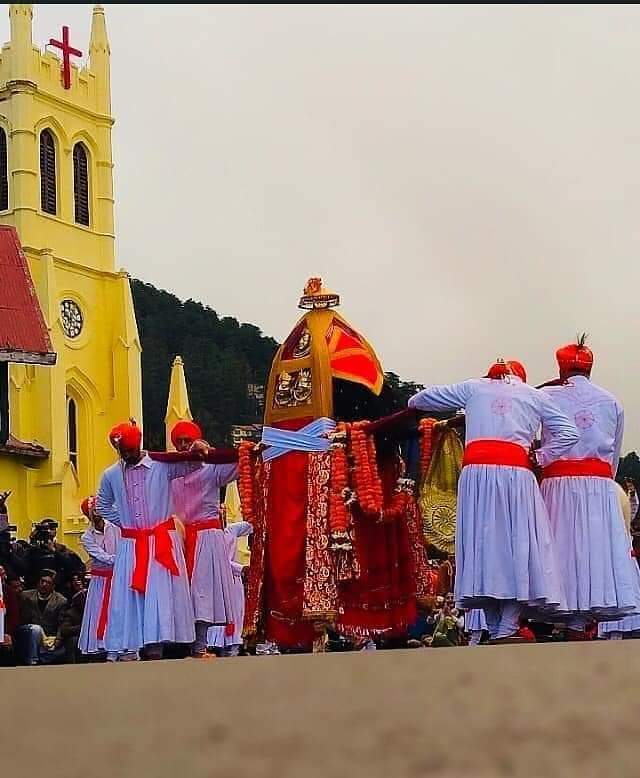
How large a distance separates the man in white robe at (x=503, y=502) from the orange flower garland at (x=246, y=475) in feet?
5.36

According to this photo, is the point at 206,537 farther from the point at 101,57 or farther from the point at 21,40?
the point at 101,57

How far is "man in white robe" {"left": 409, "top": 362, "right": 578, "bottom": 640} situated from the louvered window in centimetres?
3755

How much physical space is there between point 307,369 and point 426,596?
174 cm

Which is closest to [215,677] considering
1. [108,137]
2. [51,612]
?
[51,612]

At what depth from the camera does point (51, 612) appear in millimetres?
12047

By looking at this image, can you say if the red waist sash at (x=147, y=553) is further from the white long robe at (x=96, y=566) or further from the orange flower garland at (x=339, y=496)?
the white long robe at (x=96, y=566)

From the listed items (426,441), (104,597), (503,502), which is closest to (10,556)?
(104,597)

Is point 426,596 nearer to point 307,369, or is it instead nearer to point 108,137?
point 307,369

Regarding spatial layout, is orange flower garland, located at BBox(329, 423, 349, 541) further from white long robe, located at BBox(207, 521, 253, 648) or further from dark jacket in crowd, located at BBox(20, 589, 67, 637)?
dark jacket in crowd, located at BBox(20, 589, 67, 637)

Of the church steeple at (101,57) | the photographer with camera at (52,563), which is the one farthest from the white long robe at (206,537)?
the church steeple at (101,57)

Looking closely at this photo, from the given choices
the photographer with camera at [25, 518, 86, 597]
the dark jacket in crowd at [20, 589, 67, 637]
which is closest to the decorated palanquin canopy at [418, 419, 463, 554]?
the dark jacket in crowd at [20, 589, 67, 637]

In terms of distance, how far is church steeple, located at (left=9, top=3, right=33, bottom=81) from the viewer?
41.6 m

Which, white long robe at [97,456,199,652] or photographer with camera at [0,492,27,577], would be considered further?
photographer with camera at [0,492,27,577]

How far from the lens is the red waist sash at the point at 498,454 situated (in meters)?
7.64
